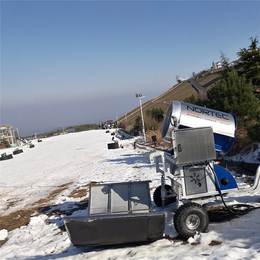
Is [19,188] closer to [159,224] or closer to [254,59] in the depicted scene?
[159,224]

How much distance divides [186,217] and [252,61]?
72.0 ft

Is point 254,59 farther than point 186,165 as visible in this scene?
Yes

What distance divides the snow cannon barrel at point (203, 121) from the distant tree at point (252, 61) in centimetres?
1902

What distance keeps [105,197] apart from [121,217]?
152 centimetres

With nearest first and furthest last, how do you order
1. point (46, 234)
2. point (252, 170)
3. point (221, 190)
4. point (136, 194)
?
point (221, 190) → point (136, 194) → point (46, 234) → point (252, 170)

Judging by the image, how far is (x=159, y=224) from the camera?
496 cm

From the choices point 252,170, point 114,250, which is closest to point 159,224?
point 114,250

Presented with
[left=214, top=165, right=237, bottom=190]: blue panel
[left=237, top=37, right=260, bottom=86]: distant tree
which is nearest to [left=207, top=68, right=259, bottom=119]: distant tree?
[left=237, top=37, right=260, bottom=86]: distant tree

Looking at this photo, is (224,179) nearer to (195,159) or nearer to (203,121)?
(195,159)

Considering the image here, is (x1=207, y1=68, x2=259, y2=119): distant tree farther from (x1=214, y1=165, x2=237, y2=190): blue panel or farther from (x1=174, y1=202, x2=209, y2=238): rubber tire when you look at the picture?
(x1=174, y1=202, x2=209, y2=238): rubber tire

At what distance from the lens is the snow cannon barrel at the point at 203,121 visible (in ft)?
19.2

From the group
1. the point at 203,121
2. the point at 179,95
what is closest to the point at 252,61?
the point at 203,121

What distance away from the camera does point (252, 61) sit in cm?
2320

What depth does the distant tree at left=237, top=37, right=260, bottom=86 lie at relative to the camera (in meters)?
22.6
